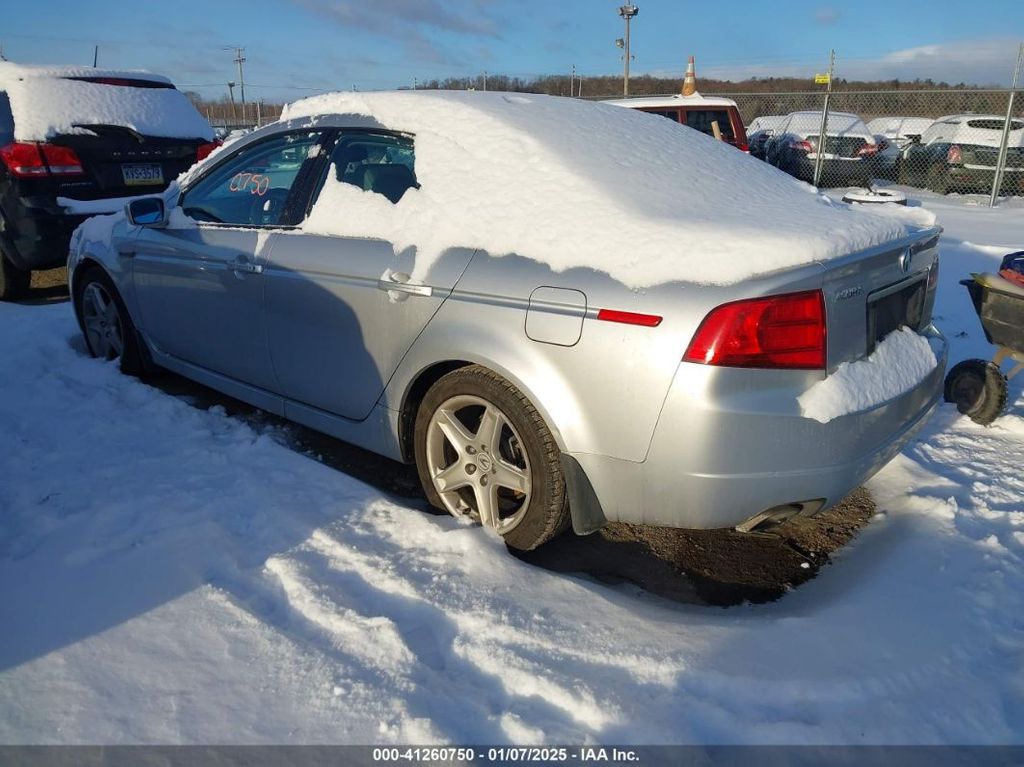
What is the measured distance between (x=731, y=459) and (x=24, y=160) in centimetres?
621

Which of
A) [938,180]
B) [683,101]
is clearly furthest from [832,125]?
[683,101]

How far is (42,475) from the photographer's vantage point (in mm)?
3203

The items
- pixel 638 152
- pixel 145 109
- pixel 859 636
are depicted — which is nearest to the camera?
pixel 859 636

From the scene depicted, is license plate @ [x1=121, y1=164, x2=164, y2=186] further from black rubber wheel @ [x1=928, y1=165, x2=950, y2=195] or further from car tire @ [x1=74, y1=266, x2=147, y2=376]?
black rubber wheel @ [x1=928, y1=165, x2=950, y2=195]

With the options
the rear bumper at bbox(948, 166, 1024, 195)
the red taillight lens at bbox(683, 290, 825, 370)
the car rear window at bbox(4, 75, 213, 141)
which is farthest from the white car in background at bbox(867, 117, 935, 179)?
the red taillight lens at bbox(683, 290, 825, 370)

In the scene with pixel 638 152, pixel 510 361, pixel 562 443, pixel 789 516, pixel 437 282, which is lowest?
pixel 789 516

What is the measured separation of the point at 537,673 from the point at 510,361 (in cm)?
100

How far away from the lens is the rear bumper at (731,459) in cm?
220

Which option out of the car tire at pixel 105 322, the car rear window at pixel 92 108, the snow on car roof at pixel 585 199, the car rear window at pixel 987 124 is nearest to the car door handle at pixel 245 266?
the snow on car roof at pixel 585 199

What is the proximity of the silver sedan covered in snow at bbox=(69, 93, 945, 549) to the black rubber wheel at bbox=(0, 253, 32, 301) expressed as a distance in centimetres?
385

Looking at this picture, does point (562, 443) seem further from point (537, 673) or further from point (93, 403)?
point (93, 403)

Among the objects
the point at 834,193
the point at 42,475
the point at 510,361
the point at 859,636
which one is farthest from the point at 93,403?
the point at 834,193

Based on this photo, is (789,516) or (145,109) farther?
(145,109)

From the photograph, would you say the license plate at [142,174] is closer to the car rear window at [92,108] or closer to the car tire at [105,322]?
the car rear window at [92,108]
